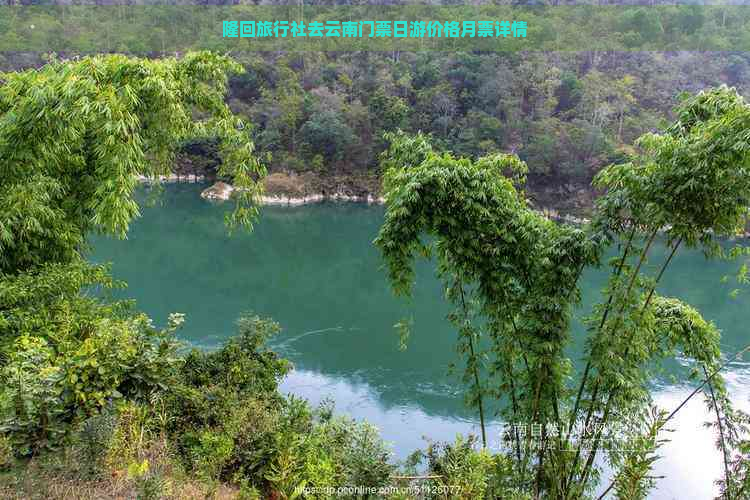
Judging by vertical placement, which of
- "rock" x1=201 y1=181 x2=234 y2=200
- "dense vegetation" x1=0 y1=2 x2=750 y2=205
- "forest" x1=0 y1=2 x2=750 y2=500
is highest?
"dense vegetation" x1=0 y1=2 x2=750 y2=205

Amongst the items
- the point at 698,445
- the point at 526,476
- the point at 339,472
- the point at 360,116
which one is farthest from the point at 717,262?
the point at 339,472

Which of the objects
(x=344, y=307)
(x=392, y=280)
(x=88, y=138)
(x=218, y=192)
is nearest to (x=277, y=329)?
(x=392, y=280)

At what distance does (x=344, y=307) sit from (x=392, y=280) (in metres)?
7.75

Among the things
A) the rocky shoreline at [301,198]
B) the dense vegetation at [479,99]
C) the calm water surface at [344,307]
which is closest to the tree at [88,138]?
the calm water surface at [344,307]

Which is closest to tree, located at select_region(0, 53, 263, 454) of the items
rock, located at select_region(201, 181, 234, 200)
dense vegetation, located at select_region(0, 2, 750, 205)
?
dense vegetation, located at select_region(0, 2, 750, 205)

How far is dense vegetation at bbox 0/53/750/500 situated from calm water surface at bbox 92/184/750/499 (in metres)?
0.84

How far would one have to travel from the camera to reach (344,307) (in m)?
10.9

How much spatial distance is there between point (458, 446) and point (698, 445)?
505 cm

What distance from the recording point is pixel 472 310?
3.54 metres

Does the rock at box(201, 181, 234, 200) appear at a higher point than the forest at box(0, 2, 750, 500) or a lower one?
higher

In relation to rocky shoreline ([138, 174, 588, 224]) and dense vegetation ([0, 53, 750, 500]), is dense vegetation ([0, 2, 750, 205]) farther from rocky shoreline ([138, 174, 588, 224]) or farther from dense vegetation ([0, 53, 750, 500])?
dense vegetation ([0, 53, 750, 500])

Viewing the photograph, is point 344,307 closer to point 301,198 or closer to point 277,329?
point 277,329

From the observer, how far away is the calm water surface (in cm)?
653

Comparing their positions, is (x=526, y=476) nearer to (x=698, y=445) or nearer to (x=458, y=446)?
(x=458, y=446)
